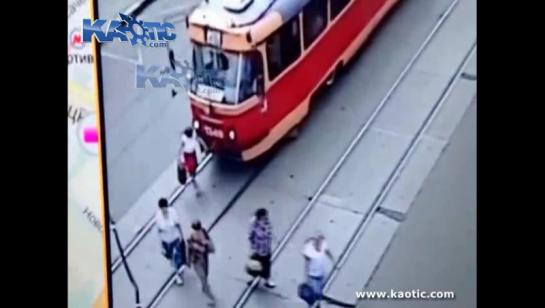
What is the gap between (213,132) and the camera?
163 inches

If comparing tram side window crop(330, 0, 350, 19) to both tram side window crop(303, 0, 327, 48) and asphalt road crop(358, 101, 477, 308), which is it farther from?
asphalt road crop(358, 101, 477, 308)

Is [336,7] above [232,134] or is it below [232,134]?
above

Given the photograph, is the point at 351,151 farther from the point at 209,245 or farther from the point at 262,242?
the point at 209,245

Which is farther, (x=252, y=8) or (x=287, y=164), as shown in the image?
(x=287, y=164)

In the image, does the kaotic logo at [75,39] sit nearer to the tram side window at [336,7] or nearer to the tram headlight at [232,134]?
the tram headlight at [232,134]

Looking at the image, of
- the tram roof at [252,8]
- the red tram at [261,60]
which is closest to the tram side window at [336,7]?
the red tram at [261,60]


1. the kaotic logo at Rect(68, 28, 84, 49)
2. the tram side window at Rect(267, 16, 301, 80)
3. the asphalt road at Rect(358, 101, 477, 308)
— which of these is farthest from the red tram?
the asphalt road at Rect(358, 101, 477, 308)

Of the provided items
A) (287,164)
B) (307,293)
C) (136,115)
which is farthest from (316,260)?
(136,115)

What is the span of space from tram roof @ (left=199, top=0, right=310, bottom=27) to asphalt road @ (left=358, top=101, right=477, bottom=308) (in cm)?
71

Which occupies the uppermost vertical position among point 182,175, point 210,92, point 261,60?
point 261,60

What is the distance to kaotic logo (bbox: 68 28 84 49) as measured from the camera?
4.18 m

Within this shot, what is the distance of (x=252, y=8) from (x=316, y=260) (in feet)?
2.91

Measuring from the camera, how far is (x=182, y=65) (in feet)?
13.7
